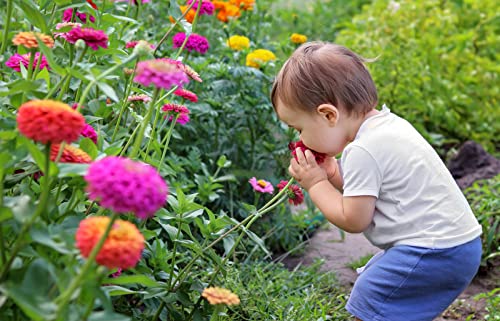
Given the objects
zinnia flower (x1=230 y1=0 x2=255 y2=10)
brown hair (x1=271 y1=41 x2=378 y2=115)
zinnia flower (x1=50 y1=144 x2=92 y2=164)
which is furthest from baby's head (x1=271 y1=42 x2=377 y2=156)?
zinnia flower (x1=230 y1=0 x2=255 y2=10)

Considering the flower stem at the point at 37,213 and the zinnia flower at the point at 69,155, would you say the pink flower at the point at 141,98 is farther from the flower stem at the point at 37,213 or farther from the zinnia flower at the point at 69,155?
the flower stem at the point at 37,213

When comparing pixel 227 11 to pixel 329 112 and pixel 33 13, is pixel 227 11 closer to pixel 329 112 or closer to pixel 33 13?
pixel 329 112

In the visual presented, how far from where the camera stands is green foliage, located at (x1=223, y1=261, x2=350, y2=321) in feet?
8.07

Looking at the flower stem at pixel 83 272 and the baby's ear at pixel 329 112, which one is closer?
the flower stem at pixel 83 272

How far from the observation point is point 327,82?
2.09 m

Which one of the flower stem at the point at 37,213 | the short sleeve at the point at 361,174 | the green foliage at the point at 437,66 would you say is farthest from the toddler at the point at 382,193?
the green foliage at the point at 437,66

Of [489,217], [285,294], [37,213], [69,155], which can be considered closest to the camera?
Answer: [37,213]

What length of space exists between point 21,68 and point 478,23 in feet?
13.2

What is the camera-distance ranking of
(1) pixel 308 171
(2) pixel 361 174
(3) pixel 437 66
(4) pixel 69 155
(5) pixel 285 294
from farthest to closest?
(3) pixel 437 66 → (5) pixel 285 294 → (1) pixel 308 171 → (2) pixel 361 174 → (4) pixel 69 155

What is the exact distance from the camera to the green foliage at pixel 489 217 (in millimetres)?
3033

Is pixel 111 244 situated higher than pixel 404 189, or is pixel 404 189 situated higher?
pixel 111 244

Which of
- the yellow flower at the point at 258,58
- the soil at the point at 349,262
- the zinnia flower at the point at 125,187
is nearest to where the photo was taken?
the zinnia flower at the point at 125,187

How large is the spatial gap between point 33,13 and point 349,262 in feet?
6.07

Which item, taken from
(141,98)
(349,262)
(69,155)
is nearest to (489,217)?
(349,262)
